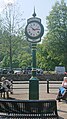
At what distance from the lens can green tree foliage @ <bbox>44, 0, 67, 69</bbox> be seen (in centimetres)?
6116

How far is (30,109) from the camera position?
29.3 ft

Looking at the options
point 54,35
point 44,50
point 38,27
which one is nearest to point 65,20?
point 54,35

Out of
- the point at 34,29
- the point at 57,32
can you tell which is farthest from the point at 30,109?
the point at 57,32

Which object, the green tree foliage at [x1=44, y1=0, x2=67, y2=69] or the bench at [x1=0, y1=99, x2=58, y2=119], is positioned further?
the green tree foliage at [x1=44, y1=0, x2=67, y2=69]

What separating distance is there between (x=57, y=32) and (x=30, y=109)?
5303cm

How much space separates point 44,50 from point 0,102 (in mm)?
58818

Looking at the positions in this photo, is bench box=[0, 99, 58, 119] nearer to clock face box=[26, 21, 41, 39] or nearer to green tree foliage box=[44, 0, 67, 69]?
clock face box=[26, 21, 41, 39]

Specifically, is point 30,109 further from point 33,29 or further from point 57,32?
point 57,32

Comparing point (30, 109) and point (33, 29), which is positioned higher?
point (33, 29)

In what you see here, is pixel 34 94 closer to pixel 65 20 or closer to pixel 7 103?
pixel 7 103

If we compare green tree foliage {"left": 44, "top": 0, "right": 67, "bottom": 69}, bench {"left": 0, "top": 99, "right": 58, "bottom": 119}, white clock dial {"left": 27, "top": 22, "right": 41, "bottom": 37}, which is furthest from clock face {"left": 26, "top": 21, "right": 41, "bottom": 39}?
green tree foliage {"left": 44, "top": 0, "right": 67, "bottom": 69}

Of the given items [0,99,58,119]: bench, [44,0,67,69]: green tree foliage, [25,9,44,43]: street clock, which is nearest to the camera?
[0,99,58,119]: bench

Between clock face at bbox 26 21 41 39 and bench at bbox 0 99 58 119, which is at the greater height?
clock face at bbox 26 21 41 39

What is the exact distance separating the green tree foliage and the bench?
52.1 meters
